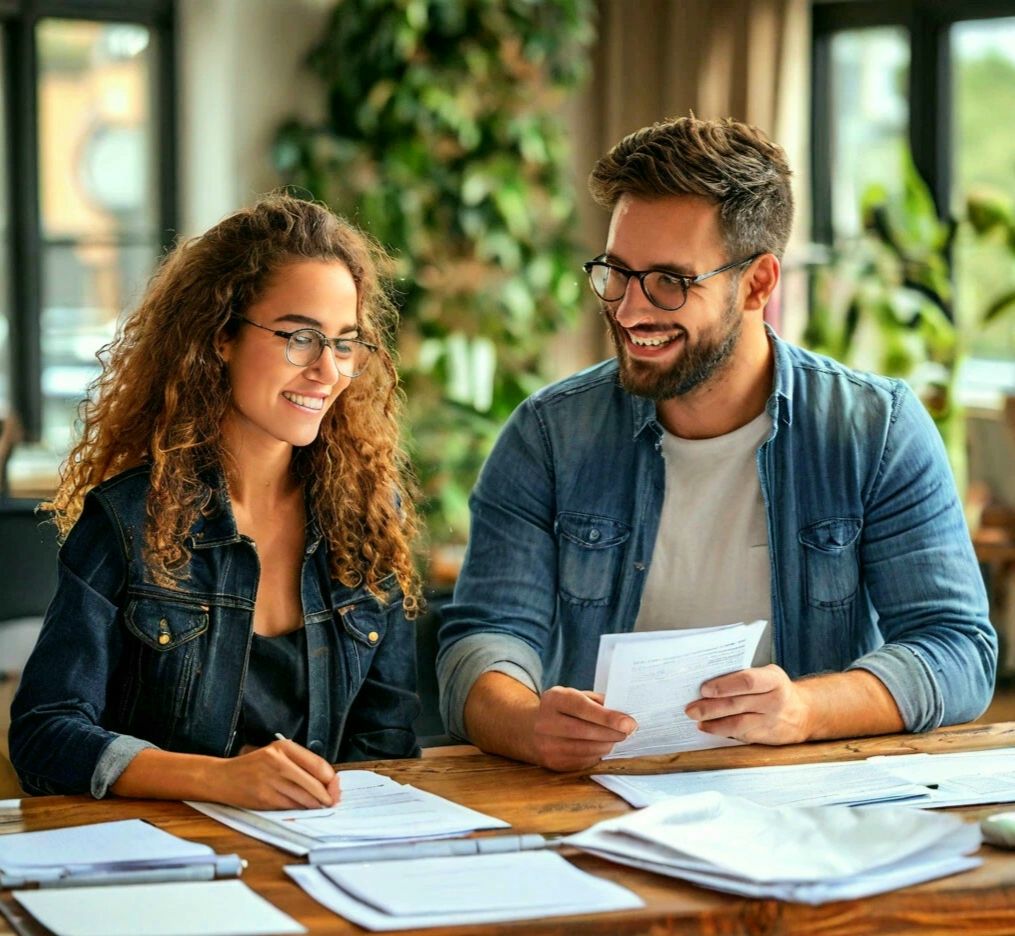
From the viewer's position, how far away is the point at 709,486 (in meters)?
2.31

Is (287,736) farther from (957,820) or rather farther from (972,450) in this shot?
(972,450)

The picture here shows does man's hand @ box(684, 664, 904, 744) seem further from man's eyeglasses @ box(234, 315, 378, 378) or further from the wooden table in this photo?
man's eyeglasses @ box(234, 315, 378, 378)

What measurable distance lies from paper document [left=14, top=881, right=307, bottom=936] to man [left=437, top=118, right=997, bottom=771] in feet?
2.45

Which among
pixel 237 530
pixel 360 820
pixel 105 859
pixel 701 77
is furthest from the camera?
pixel 701 77

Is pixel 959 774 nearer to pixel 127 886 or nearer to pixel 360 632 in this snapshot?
pixel 360 632

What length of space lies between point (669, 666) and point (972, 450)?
3552mm

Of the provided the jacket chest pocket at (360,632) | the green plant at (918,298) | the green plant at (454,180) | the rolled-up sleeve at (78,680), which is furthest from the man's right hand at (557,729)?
the green plant at (918,298)

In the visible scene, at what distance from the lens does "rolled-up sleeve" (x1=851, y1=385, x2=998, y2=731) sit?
2096 mm

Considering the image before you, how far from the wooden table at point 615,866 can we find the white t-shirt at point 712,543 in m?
0.33

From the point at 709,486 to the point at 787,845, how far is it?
34.4 inches

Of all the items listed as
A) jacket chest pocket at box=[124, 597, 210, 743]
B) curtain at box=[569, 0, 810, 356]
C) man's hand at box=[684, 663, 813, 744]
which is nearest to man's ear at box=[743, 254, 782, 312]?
man's hand at box=[684, 663, 813, 744]

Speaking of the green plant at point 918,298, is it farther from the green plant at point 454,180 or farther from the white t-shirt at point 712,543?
the white t-shirt at point 712,543

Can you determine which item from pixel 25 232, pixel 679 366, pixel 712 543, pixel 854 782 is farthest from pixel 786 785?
pixel 25 232

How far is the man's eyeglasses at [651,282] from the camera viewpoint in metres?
2.24
